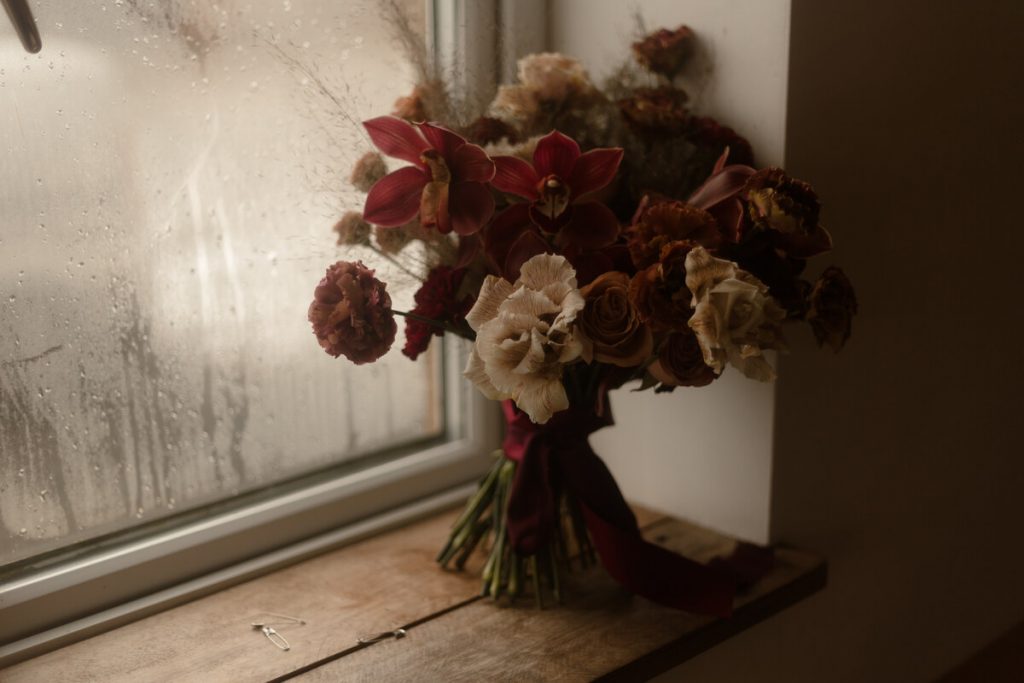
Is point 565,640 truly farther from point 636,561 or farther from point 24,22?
point 24,22

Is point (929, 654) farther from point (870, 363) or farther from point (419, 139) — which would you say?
point (419, 139)

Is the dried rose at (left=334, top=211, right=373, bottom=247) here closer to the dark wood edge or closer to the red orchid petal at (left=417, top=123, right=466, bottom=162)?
the red orchid petal at (left=417, top=123, right=466, bottom=162)

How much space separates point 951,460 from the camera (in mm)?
1493

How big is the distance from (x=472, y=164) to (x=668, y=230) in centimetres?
20

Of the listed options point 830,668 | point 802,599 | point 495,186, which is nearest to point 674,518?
point 802,599

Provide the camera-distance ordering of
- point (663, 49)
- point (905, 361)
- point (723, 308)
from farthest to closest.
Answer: point (905, 361), point (663, 49), point (723, 308)

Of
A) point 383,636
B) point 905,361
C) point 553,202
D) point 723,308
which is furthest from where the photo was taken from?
point 905,361

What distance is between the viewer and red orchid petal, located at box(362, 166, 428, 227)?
3.15ft

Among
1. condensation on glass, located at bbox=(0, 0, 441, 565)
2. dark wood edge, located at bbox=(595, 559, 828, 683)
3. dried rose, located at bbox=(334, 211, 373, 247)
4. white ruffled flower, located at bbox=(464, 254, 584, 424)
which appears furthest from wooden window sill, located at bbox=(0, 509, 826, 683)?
dried rose, located at bbox=(334, 211, 373, 247)

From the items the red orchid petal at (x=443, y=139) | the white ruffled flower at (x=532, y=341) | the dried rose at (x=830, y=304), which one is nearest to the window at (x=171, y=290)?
the red orchid petal at (x=443, y=139)

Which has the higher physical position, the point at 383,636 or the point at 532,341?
the point at 532,341

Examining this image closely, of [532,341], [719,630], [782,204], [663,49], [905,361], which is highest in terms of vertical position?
[663,49]

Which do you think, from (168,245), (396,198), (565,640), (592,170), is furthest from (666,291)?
(168,245)

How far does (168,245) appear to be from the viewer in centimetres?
108
